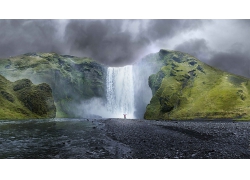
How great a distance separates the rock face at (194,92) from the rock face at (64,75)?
65.7 metres

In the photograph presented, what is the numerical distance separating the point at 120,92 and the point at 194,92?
48891 mm

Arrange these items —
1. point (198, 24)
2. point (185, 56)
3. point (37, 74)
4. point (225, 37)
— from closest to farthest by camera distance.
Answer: point (198, 24) → point (225, 37) → point (185, 56) → point (37, 74)

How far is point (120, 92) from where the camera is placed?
115750 mm

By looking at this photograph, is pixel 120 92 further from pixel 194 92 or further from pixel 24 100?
pixel 24 100

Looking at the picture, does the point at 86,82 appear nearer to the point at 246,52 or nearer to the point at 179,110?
the point at 179,110

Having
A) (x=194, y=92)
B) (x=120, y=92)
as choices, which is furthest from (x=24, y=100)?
(x=194, y=92)

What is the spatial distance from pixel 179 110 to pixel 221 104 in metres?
15.2

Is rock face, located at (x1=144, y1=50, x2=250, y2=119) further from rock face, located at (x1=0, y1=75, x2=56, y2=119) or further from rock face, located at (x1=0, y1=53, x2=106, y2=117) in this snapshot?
rock face, located at (x1=0, y1=53, x2=106, y2=117)

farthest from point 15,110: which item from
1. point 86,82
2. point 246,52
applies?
point 86,82

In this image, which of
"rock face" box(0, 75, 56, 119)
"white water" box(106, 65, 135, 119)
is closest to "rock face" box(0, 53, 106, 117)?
"white water" box(106, 65, 135, 119)

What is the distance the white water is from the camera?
366 feet

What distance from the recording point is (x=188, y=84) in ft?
289

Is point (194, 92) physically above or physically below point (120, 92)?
below

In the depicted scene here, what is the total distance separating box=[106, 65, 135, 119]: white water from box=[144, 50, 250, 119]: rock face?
53.2 feet
